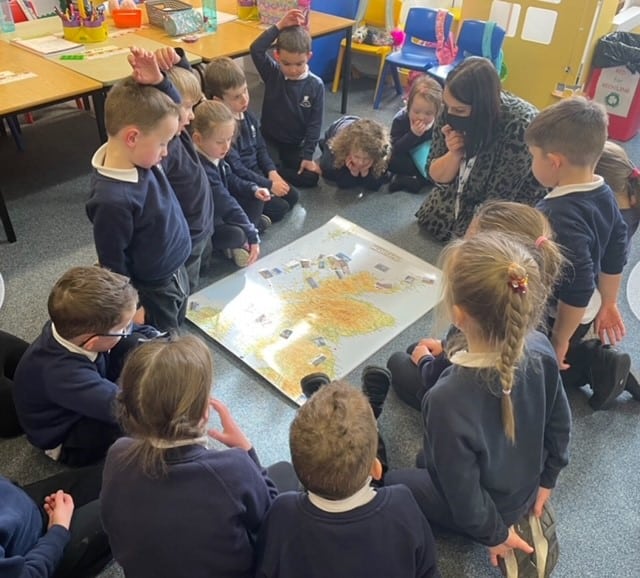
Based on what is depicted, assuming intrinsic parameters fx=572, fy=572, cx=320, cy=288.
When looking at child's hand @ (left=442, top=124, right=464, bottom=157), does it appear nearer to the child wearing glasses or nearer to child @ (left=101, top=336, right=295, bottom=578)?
the child wearing glasses

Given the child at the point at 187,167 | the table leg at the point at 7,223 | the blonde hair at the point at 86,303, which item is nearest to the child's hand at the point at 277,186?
the child at the point at 187,167

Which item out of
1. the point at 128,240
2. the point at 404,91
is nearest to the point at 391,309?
the point at 128,240

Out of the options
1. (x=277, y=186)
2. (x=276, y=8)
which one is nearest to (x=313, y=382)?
(x=277, y=186)

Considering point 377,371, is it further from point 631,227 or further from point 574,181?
point 631,227

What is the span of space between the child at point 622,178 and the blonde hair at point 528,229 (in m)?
0.61

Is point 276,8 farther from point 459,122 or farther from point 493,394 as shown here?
point 493,394

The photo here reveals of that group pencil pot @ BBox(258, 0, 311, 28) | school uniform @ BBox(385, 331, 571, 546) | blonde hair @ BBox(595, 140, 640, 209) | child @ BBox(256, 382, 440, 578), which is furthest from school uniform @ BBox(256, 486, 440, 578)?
pencil pot @ BBox(258, 0, 311, 28)

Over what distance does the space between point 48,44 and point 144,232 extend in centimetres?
186

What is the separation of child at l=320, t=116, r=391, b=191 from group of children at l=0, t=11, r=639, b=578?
881 millimetres

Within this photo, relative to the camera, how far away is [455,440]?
1.10 meters

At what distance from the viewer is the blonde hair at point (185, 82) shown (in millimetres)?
1926

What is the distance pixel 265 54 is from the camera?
2812 millimetres

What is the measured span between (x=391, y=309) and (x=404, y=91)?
267 centimetres

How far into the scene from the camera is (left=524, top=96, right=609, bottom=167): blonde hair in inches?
61.0
